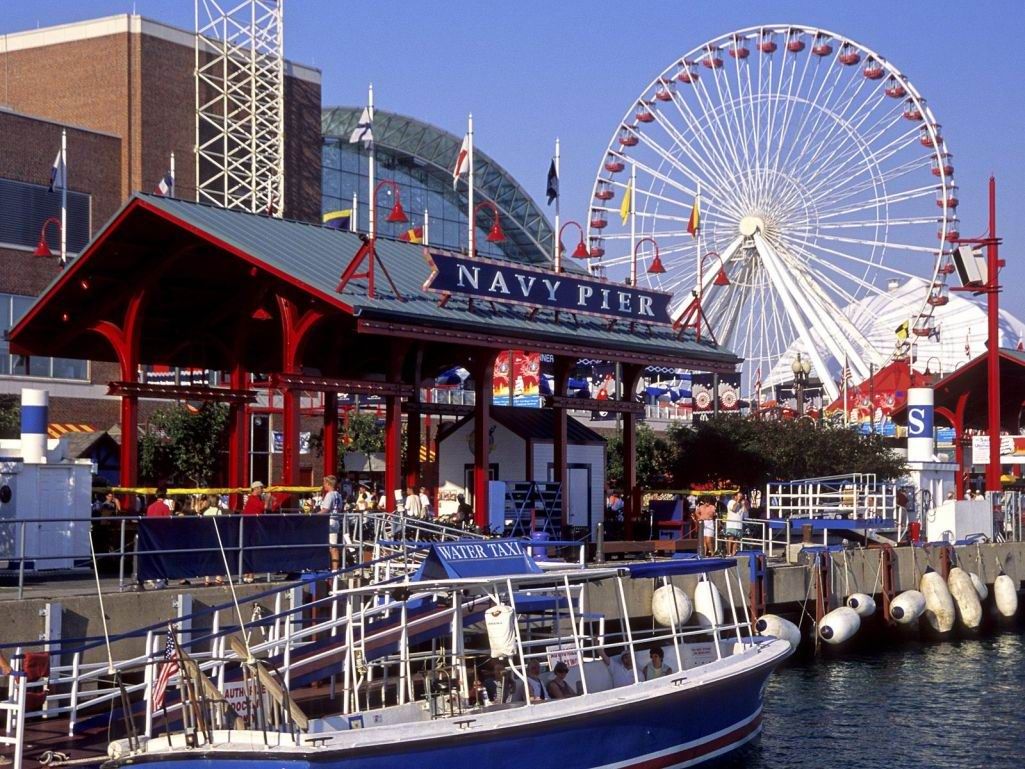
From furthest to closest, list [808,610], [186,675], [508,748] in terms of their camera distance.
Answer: [808,610], [508,748], [186,675]

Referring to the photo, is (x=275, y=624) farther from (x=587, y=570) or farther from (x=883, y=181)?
(x=883, y=181)

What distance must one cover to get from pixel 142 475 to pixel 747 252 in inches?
1106

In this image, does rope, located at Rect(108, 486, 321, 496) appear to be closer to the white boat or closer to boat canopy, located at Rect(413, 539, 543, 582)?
the white boat

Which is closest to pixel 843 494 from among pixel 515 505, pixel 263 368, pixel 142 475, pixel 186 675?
pixel 515 505

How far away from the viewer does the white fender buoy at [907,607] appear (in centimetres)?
3584

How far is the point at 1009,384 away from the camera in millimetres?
61656

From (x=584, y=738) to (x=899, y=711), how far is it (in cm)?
1031

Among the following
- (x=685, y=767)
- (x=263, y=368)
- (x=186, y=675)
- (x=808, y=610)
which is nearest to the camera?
(x=186, y=675)

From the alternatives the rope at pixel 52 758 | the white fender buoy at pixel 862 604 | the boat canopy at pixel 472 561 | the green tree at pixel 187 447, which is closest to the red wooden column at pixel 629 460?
the white fender buoy at pixel 862 604

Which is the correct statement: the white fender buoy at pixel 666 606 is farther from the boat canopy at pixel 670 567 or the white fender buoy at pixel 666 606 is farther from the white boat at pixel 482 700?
the boat canopy at pixel 670 567

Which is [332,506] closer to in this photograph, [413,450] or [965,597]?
[413,450]

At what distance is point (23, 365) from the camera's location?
6103 cm

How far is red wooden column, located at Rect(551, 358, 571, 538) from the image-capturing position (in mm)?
38406

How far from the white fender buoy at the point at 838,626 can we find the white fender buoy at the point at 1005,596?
Result: 7.61 meters
